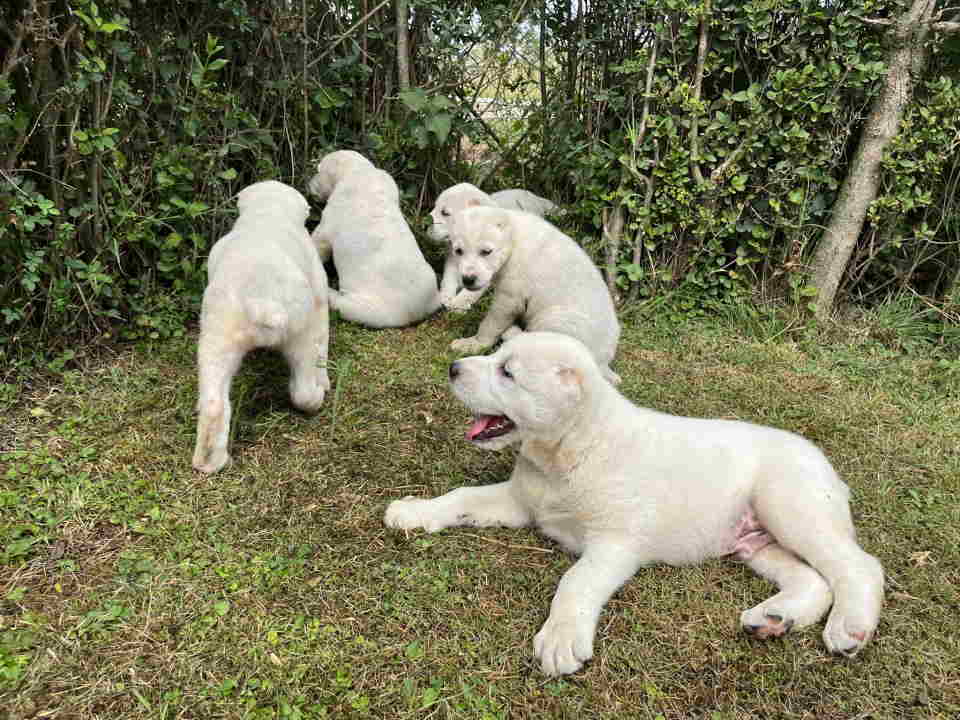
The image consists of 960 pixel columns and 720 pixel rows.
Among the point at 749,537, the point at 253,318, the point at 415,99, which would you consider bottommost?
the point at 749,537

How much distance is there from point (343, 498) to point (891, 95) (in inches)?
190

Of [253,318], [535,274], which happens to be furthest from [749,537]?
[253,318]

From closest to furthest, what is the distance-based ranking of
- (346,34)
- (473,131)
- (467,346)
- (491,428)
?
(491,428)
(467,346)
(346,34)
(473,131)

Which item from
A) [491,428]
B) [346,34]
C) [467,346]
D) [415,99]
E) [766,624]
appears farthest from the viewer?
[415,99]

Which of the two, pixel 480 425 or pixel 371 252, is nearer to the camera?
pixel 480 425

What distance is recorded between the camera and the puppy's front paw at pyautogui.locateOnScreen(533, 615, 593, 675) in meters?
2.51

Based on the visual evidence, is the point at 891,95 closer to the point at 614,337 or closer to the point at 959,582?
the point at 614,337

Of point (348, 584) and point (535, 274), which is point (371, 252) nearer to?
point (535, 274)

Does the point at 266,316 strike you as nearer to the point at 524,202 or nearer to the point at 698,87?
the point at 524,202

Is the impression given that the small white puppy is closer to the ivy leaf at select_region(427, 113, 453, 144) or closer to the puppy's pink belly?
the puppy's pink belly

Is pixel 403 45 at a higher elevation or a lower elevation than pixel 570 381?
higher

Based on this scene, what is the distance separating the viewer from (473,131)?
6098mm

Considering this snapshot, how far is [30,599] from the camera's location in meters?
2.69

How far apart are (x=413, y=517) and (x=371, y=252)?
262 cm
